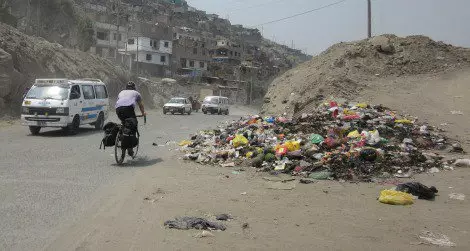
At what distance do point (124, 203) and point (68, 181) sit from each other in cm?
204

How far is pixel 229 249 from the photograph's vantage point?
4.70 metres

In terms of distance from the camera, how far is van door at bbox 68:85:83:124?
55.7ft

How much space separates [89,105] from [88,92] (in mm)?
549

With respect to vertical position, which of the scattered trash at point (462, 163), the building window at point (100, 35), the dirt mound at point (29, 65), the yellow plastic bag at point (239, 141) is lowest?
the scattered trash at point (462, 163)

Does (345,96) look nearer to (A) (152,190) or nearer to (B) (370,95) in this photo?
(B) (370,95)

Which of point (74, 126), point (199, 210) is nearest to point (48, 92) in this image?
point (74, 126)

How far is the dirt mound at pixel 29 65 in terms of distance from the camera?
81.7 ft

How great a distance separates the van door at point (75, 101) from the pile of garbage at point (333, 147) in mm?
5527

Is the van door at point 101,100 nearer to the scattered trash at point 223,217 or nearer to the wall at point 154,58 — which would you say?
the scattered trash at point 223,217

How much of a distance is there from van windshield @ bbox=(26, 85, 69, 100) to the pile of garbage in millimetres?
5998

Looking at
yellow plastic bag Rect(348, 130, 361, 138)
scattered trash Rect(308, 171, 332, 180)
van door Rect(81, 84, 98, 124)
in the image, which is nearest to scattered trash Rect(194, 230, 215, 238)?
scattered trash Rect(308, 171, 332, 180)

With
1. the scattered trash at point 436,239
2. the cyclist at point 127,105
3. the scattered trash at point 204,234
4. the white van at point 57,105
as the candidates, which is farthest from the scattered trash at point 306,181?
the white van at point 57,105

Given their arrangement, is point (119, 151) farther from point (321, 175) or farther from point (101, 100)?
point (101, 100)

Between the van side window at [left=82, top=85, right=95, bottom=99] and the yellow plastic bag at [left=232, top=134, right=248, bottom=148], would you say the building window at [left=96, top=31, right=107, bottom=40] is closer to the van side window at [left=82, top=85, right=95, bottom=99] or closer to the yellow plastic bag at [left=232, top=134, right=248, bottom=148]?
the van side window at [left=82, top=85, right=95, bottom=99]
